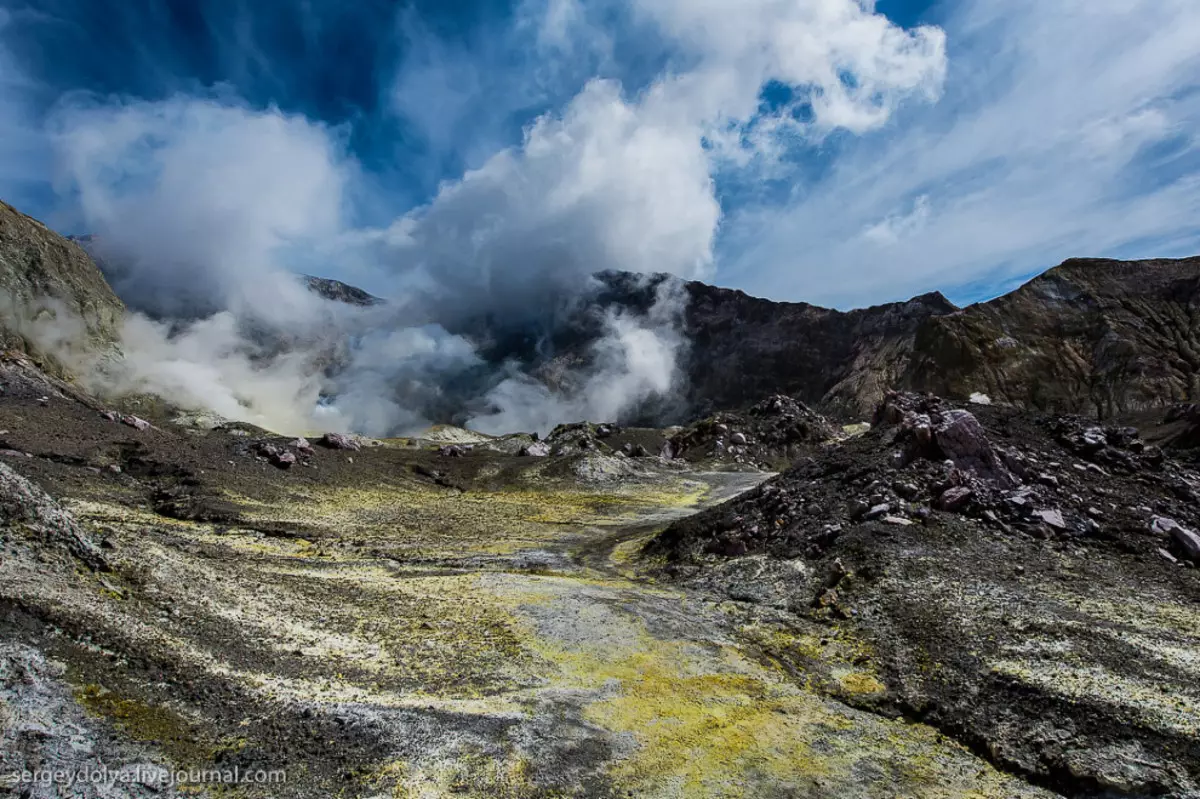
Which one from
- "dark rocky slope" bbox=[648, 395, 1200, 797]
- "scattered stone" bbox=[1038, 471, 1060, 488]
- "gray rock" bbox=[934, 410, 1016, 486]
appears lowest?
"dark rocky slope" bbox=[648, 395, 1200, 797]

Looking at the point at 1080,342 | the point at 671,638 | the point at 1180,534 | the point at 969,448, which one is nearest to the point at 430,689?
the point at 671,638

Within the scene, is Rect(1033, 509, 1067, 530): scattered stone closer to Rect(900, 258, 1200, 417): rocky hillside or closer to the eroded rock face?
the eroded rock face

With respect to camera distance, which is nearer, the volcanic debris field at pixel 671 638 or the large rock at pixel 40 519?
the volcanic debris field at pixel 671 638

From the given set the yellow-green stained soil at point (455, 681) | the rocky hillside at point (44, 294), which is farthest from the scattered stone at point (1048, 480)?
the rocky hillside at point (44, 294)

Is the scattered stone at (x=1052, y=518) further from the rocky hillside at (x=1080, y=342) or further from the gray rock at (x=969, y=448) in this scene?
the rocky hillside at (x=1080, y=342)

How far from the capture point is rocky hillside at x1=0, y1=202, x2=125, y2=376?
246 ft

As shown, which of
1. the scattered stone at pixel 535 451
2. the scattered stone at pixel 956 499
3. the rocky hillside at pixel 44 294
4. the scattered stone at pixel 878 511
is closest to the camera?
the scattered stone at pixel 956 499

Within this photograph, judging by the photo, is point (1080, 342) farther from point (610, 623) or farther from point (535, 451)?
point (610, 623)

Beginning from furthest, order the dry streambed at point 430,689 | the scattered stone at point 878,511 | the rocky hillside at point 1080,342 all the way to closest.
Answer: the rocky hillside at point 1080,342 → the scattered stone at point 878,511 → the dry streambed at point 430,689

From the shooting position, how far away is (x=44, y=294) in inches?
3110

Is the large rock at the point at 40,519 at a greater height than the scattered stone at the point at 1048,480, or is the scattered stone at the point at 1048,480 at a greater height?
the large rock at the point at 40,519

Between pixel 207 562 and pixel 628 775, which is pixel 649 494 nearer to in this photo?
pixel 207 562

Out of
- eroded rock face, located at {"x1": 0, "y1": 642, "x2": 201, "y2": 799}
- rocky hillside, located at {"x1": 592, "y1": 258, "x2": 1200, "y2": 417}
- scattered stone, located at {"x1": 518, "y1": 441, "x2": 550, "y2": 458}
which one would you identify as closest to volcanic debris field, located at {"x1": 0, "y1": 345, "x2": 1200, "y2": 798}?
eroded rock face, located at {"x1": 0, "y1": 642, "x2": 201, "y2": 799}

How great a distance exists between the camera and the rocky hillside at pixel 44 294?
246ft
